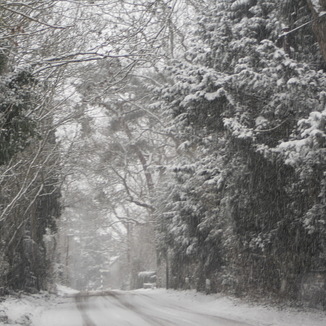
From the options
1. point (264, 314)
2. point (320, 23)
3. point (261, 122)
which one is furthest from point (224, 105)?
point (264, 314)

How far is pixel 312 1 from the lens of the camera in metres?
8.78

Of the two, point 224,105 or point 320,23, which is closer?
point 320,23

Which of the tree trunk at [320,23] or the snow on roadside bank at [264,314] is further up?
the tree trunk at [320,23]

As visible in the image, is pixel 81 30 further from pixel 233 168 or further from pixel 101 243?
pixel 101 243

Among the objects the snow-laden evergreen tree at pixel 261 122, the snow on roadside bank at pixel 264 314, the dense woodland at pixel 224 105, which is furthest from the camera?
the snow on roadside bank at pixel 264 314

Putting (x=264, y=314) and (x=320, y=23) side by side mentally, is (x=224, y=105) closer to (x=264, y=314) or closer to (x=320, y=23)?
(x=320, y=23)

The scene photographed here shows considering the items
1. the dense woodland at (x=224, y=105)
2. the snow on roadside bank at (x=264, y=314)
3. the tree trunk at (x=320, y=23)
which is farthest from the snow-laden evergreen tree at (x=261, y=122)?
the tree trunk at (x=320, y=23)

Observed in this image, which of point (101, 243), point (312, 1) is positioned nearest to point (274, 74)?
point (312, 1)

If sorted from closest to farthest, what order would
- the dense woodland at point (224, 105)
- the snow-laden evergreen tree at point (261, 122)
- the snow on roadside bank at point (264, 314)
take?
the dense woodland at point (224, 105)
the snow-laden evergreen tree at point (261, 122)
the snow on roadside bank at point (264, 314)

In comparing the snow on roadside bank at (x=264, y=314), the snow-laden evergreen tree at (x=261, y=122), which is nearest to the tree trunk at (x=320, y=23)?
the snow-laden evergreen tree at (x=261, y=122)

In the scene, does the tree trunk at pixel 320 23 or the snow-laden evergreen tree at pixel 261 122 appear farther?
the snow-laden evergreen tree at pixel 261 122

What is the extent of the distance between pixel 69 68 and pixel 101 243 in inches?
2498

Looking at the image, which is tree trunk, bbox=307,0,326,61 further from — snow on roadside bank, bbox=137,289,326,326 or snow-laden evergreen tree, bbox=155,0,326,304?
snow on roadside bank, bbox=137,289,326,326

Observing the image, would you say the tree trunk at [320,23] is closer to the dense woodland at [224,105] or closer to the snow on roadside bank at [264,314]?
the dense woodland at [224,105]
